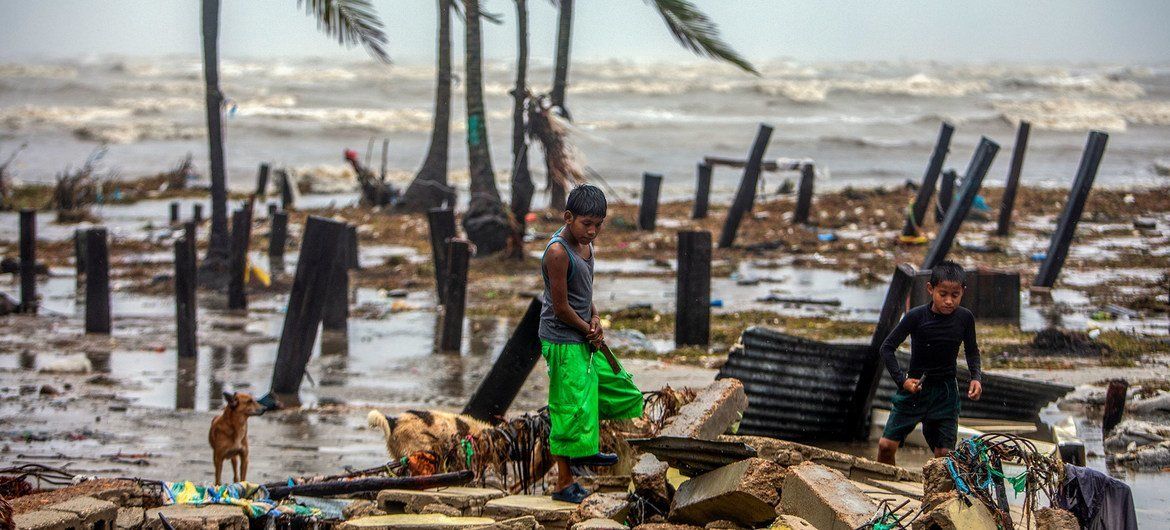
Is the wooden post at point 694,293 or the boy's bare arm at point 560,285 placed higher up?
the boy's bare arm at point 560,285

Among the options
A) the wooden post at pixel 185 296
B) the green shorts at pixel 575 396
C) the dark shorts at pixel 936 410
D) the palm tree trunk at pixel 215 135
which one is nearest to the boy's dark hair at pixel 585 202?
the green shorts at pixel 575 396

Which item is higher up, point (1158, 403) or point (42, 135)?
point (1158, 403)

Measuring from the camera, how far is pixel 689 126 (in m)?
59.1

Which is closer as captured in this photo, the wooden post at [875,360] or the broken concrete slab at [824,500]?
the broken concrete slab at [824,500]

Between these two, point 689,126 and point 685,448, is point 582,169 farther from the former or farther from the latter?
point 689,126

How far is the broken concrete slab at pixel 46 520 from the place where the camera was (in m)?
4.76

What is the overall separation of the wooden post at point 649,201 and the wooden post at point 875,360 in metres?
12.3

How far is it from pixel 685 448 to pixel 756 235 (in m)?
14.4

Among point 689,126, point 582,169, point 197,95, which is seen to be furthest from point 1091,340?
point 197,95

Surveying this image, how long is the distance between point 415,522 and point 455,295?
5932mm

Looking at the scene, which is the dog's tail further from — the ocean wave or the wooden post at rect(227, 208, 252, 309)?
the ocean wave

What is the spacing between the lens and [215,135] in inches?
582

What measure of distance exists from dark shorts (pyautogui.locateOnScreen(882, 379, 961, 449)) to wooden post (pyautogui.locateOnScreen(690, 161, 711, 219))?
49.2 ft

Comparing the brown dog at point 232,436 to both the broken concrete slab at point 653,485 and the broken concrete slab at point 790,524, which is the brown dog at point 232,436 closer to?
the broken concrete slab at point 653,485
